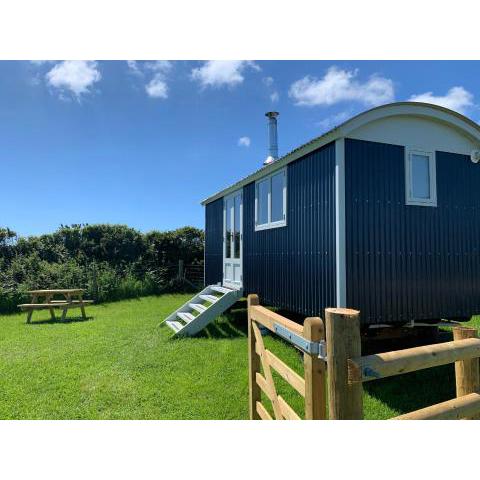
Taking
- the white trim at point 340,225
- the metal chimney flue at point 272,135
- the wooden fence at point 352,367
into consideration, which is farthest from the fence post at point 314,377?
the metal chimney flue at point 272,135

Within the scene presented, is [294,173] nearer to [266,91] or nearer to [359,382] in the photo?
[266,91]

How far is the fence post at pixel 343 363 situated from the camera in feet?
5.56

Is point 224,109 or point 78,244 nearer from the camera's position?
→ point 224,109

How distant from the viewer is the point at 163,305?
11.2 meters

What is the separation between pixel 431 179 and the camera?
571 cm

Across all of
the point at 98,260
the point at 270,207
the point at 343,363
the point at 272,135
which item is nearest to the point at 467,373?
the point at 343,363

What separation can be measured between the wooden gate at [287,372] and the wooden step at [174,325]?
3.82m

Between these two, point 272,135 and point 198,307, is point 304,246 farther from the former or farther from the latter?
point 272,135

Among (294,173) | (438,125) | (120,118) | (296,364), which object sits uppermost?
(120,118)

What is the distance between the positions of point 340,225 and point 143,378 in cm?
331

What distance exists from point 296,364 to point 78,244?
1155 centimetres

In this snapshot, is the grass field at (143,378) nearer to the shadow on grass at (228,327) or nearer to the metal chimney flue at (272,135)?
the shadow on grass at (228,327)

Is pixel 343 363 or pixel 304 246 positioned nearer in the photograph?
pixel 343 363
